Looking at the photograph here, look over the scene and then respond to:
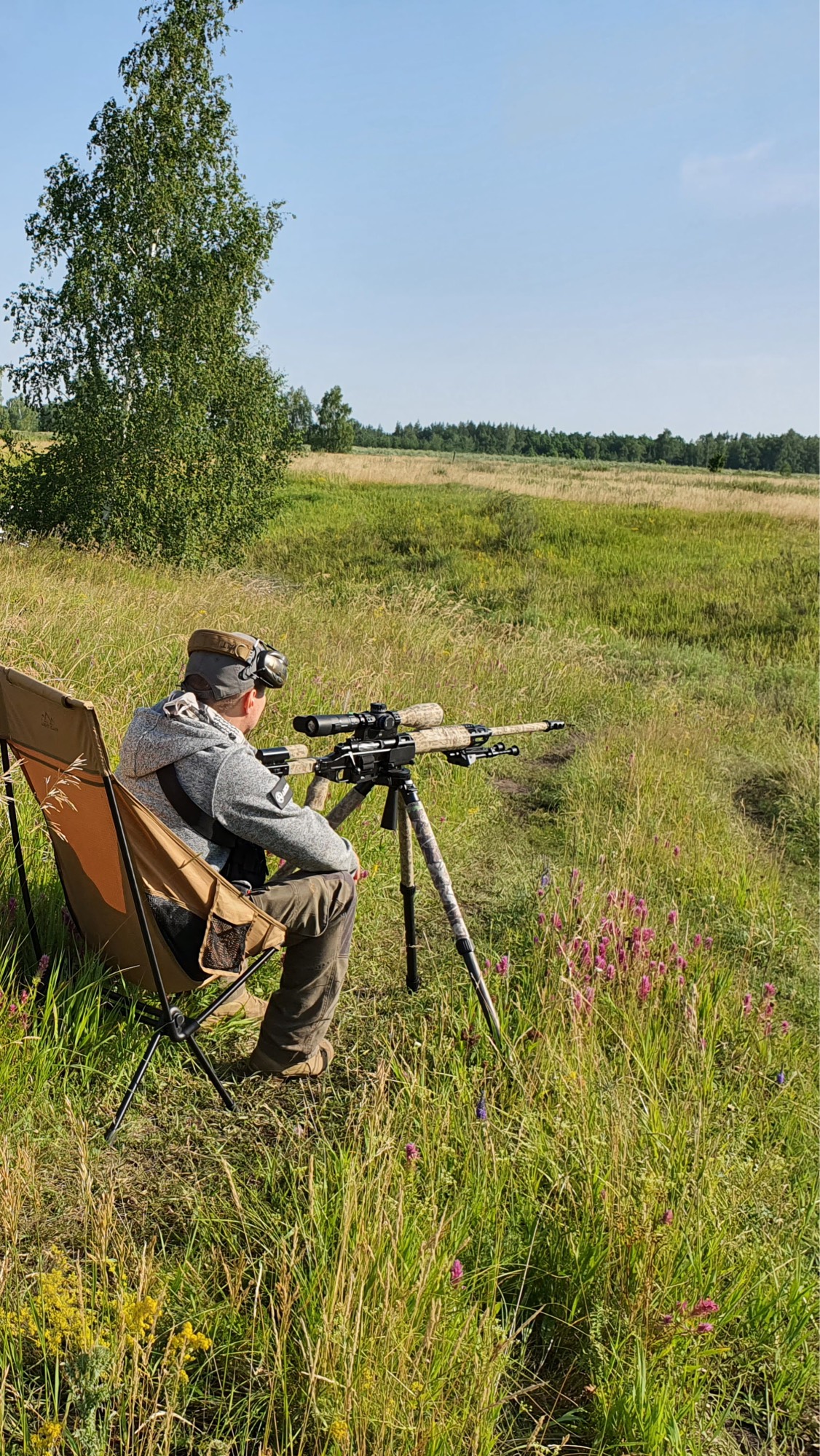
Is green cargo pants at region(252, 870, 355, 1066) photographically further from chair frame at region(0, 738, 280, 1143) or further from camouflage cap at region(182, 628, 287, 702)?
camouflage cap at region(182, 628, 287, 702)

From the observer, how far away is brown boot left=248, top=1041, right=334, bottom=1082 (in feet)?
9.92

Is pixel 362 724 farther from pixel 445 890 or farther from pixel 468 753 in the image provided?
pixel 445 890

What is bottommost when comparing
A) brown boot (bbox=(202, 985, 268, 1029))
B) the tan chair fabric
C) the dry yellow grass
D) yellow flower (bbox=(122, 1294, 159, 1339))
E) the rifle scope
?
brown boot (bbox=(202, 985, 268, 1029))

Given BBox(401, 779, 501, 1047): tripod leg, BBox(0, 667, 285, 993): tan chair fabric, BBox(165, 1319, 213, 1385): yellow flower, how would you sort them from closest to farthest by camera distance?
BBox(165, 1319, 213, 1385): yellow flower
BBox(0, 667, 285, 993): tan chair fabric
BBox(401, 779, 501, 1047): tripod leg

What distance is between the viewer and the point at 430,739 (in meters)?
3.25

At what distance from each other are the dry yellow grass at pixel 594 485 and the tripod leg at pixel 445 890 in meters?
23.9

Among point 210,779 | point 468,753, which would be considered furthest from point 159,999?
point 468,753

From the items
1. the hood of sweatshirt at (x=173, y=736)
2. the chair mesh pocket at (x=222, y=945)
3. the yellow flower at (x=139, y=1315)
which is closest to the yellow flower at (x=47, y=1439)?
the yellow flower at (x=139, y=1315)

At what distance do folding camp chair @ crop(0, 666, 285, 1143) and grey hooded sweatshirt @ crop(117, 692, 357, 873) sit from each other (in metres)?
0.16

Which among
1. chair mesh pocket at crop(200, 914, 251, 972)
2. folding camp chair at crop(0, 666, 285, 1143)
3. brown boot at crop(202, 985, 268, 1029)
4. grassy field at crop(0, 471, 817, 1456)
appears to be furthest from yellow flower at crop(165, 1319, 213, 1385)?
→ brown boot at crop(202, 985, 268, 1029)

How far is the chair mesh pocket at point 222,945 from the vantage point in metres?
2.61

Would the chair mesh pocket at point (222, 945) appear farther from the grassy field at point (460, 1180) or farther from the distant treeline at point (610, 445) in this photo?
the distant treeline at point (610, 445)

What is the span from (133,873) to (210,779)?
1.15ft

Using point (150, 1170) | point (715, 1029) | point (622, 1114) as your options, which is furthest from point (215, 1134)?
point (715, 1029)
